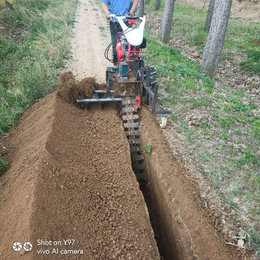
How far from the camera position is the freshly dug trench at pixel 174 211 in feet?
8.98

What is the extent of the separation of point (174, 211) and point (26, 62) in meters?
5.63

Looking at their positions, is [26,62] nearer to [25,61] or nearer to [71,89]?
[25,61]

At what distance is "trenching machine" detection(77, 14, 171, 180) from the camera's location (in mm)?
4279

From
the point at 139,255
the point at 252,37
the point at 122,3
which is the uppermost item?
the point at 122,3

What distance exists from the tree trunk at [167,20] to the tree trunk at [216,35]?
13.3 ft

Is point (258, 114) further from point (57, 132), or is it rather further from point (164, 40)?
point (164, 40)

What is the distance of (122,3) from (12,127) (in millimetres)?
3989

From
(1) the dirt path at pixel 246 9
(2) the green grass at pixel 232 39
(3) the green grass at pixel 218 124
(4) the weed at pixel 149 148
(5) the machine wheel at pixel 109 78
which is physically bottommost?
(4) the weed at pixel 149 148

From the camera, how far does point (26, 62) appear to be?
604 centimetres

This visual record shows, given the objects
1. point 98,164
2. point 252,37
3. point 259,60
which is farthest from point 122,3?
point 252,37

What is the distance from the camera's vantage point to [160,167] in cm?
367

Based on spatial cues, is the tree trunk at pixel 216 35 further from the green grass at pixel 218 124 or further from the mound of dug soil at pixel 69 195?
the mound of dug soil at pixel 69 195

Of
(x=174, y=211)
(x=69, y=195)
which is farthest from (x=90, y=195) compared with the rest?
(x=174, y=211)

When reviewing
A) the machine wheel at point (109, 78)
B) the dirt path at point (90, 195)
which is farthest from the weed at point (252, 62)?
the machine wheel at point (109, 78)
